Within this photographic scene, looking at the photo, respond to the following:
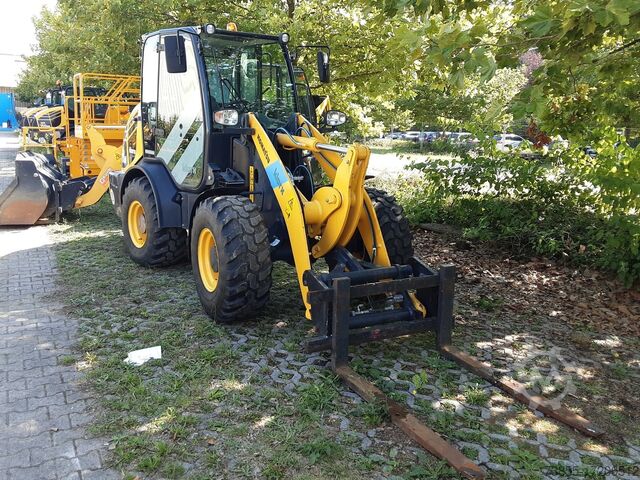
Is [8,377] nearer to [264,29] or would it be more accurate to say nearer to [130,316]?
[130,316]

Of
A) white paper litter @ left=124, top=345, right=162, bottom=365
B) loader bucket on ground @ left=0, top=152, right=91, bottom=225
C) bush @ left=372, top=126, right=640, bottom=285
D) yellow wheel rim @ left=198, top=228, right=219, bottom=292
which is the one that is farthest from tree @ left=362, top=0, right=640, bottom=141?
loader bucket on ground @ left=0, top=152, right=91, bottom=225

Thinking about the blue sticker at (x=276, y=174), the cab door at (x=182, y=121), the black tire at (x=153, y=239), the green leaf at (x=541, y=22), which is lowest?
the black tire at (x=153, y=239)

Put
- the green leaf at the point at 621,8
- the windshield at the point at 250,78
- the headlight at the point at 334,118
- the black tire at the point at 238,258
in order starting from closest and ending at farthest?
the green leaf at the point at 621,8 → the black tire at the point at 238,258 → the windshield at the point at 250,78 → the headlight at the point at 334,118

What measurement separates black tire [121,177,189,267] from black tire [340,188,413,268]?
7.77 ft

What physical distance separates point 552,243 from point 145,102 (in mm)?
5270

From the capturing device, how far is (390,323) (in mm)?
4789

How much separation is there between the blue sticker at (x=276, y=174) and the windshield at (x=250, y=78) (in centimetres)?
79

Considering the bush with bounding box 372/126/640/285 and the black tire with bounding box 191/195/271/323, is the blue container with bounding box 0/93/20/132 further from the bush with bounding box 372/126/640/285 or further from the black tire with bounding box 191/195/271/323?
A: the black tire with bounding box 191/195/271/323

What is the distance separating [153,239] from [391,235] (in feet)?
9.41

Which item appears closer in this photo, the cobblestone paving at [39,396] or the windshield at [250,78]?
the cobblestone paving at [39,396]

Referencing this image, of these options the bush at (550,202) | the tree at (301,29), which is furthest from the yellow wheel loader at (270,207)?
the bush at (550,202)

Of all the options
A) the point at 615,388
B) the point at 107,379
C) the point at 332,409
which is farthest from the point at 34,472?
the point at 615,388

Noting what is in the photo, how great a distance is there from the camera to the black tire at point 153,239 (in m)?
6.91

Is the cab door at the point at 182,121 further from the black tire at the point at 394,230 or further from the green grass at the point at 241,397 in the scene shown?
the black tire at the point at 394,230
